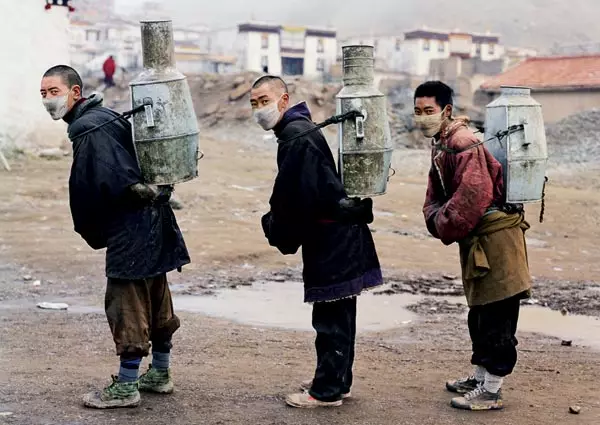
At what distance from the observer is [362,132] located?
448 centimetres

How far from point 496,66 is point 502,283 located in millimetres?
47284

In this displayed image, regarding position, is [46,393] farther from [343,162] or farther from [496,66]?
[496,66]

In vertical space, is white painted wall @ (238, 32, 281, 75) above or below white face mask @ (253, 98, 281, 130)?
above

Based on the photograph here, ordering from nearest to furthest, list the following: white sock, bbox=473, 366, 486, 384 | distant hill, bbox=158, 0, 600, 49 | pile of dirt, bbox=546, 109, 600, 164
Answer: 1. white sock, bbox=473, 366, 486, 384
2. pile of dirt, bbox=546, 109, 600, 164
3. distant hill, bbox=158, 0, 600, 49

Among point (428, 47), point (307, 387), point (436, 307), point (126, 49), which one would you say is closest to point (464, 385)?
point (307, 387)

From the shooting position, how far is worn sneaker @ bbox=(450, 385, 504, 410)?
16.1 ft

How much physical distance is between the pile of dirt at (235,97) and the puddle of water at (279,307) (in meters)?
21.8

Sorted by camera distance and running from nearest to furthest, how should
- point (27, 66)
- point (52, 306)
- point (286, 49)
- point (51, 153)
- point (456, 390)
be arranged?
1. point (456, 390)
2. point (52, 306)
3. point (27, 66)
4. point (51, 153)
5. point (286, 49)

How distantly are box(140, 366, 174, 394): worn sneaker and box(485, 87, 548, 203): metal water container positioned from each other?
209 centimetres

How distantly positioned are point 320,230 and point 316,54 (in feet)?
234

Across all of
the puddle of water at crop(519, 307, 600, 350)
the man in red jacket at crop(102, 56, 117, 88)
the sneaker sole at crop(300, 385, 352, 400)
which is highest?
the man in red jacket at crop(102, 56, 117, 88)

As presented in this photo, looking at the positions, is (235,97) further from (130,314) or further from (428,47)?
(428,47)

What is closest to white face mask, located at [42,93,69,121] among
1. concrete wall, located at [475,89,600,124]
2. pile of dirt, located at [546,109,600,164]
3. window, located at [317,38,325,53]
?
pile of dirt, located at [546,109,600,164]

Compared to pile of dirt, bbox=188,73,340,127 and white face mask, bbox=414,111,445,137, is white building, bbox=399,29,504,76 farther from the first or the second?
white face mask, bbox=414,111,445,137
